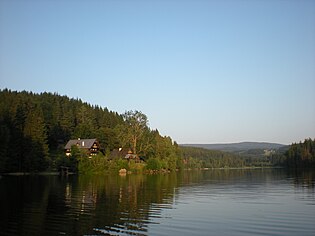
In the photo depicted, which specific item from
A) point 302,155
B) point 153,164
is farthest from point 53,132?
point 302,155

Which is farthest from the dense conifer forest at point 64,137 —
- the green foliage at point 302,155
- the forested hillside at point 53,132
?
the green foliage at point 302,155

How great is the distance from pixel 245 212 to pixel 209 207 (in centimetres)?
373

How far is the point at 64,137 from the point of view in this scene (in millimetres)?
127875

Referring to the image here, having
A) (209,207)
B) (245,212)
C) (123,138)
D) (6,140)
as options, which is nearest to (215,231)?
(245,212)

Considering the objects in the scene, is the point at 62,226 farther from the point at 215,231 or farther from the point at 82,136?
the point at 82,136

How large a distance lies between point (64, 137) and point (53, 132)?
17.6 feet

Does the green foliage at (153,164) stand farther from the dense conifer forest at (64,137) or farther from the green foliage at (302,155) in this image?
the green foliage at (302,155)

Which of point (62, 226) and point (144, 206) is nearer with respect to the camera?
point (62, 226)

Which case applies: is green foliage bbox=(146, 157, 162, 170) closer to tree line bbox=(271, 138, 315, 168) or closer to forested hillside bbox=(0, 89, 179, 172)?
forested hillside bbox=(0, 89, 179, 172)

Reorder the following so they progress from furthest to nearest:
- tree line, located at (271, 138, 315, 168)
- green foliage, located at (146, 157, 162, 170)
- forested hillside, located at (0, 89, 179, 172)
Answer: tree line, located at (271, 138, 315, 168)
green foliage, located at (146, 157, 162, 170)
forested hillside, located at (0, 89, 179, 172)

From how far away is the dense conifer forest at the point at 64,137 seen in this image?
84750mm

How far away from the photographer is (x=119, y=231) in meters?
17.5

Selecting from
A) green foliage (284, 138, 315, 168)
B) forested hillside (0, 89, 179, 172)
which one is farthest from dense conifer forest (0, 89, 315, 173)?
green foliage (284, 138, 315, 168)

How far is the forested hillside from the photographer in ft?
276
